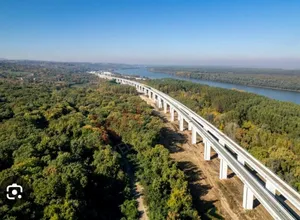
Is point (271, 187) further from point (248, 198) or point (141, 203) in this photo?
point (141, 203)

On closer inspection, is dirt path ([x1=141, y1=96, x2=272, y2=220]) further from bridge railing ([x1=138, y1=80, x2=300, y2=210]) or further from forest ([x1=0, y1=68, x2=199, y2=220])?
forest ([x1=0, y1=68, x2=199, y2=220])

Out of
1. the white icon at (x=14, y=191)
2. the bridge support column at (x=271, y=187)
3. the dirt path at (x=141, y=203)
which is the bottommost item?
the dirt path at (x=141, y=203)

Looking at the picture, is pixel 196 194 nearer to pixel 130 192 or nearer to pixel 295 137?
pixel 130 192

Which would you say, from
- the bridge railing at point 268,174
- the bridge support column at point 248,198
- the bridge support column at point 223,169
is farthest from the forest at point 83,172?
the bridge railing at point 268,174

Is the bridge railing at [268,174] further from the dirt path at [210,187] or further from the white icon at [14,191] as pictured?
the white icon at [14,191]

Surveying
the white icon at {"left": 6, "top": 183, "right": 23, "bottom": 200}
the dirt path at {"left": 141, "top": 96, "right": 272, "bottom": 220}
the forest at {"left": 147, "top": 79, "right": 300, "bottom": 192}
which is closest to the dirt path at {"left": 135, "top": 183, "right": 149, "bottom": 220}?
the dirt path at {"left": 141, "top": 96, "right": 272, "bottom": 220}

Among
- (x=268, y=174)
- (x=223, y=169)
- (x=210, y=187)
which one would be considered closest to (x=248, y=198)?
(x=268, y=174)
